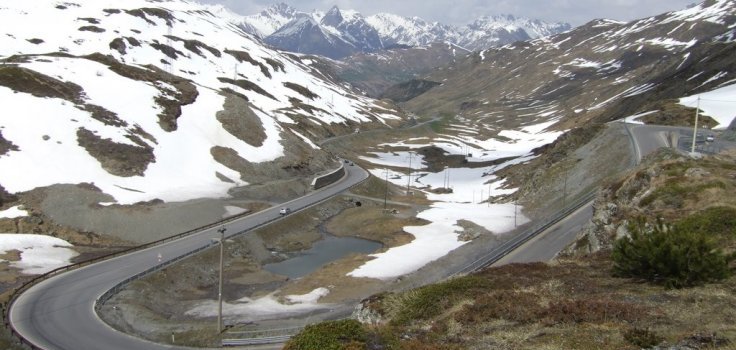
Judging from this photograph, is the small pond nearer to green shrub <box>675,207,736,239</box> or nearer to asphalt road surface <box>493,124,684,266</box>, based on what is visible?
asphalt road surface <box>493,124,684,266</box>

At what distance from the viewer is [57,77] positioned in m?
89.8

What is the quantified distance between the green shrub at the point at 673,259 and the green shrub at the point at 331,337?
13917mm

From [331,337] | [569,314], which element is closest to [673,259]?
[569,314]

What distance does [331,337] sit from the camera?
54.2 ft

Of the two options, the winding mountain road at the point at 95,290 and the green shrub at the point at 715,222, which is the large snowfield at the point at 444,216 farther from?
the green shrub at the point at 715,222

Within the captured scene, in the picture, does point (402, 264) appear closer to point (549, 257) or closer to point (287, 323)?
point (549, 257)

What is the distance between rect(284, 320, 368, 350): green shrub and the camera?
52.3 ft

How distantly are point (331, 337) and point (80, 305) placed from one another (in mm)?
32441

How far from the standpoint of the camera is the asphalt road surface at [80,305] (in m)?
33.6

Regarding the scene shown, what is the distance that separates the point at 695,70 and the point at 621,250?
7521 inches

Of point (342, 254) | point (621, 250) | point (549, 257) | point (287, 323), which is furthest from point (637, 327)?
point (342, 254)

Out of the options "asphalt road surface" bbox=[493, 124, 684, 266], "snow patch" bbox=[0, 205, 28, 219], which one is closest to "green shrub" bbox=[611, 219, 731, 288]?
"asphalt road surface" bbox=[493, 124, 684, 266]

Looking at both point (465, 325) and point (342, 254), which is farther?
point (342, 254)

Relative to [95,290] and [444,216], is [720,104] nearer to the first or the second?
[444,216]
